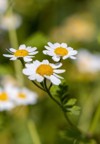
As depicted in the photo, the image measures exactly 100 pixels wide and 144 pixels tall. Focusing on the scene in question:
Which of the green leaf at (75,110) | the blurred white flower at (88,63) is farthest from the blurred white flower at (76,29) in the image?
the green leaf at (75,110)

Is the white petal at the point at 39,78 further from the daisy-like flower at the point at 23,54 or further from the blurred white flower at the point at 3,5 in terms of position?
the blurred white flower at the point at 3,5

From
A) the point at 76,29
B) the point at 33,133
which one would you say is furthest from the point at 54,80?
the point at 76,29

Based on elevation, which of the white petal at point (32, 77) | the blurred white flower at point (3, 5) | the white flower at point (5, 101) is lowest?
the white petal at point (32, 77)

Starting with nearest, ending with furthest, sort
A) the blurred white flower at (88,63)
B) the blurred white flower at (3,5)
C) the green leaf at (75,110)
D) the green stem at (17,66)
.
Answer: the green leaf at (75,110) < the green stem at (17,66) < the blurred white flower at (3,5) < the blurred white flower at (88,63)

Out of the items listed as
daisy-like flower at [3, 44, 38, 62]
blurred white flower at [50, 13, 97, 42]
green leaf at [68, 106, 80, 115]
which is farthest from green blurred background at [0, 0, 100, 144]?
daisy-like flower at [3, 44, 38, 62]

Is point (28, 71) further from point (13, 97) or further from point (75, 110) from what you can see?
point (13, 97)

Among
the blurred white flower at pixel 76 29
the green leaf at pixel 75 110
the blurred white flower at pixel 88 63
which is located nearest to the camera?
the green leaf at pixel 75 110
